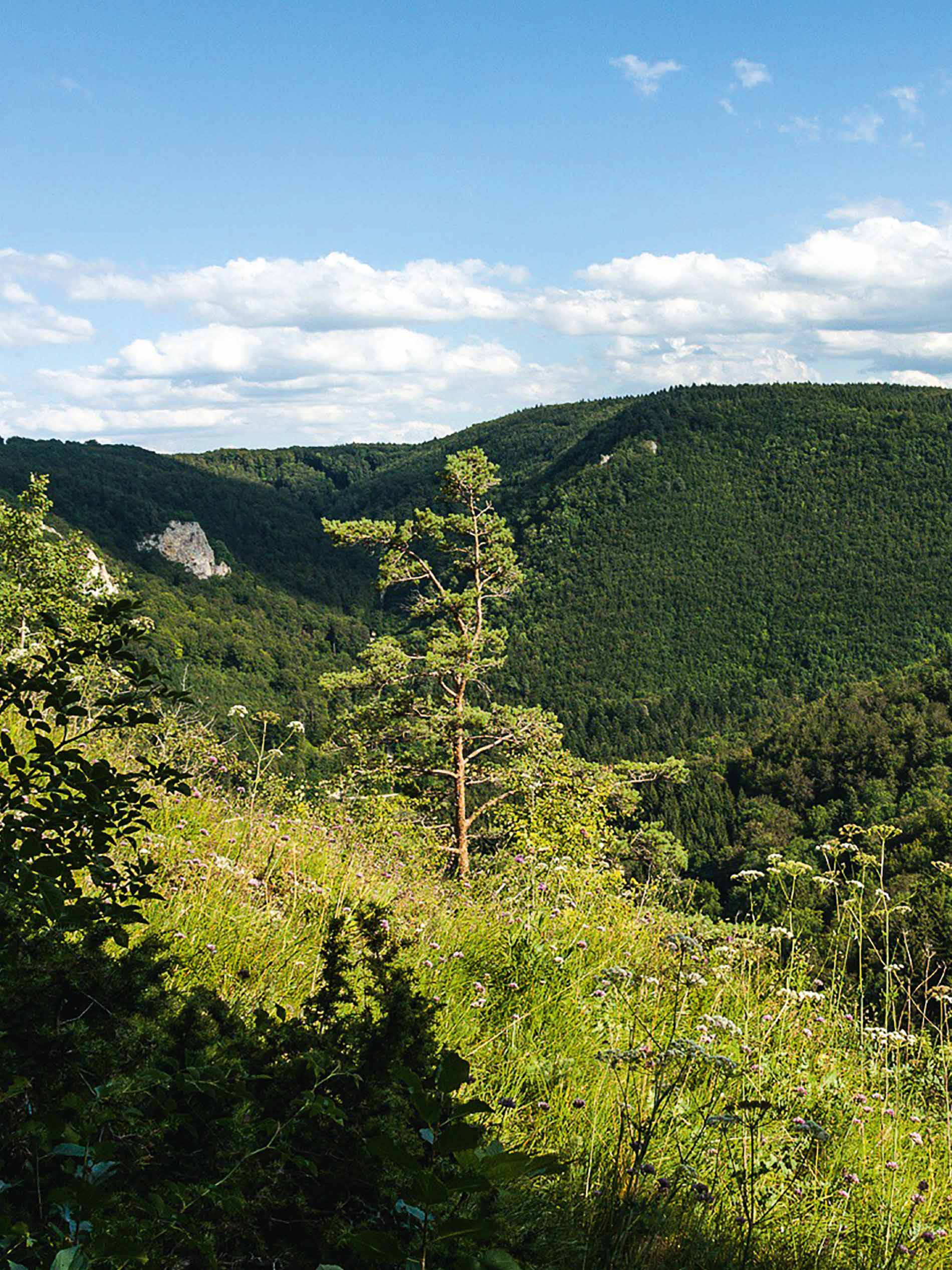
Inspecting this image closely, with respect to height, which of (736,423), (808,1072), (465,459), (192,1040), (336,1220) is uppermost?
(736,423)

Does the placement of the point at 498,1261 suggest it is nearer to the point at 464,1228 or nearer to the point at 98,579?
the point at 464,1228

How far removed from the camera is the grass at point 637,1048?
2.13 m

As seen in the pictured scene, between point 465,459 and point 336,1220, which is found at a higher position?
point 465,459

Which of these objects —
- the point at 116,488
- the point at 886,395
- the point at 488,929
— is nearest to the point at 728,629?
the point at 886,395

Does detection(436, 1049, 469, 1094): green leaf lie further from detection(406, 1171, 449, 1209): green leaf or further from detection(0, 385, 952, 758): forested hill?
detection(0, 385, 952, 758): forested hill

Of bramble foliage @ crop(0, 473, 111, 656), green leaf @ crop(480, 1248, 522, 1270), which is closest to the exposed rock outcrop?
bramble foliage @ crop(0, 473, 111, 656)

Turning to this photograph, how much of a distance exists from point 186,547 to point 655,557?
7420 cm

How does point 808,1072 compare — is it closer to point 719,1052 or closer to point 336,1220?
point 719,1052

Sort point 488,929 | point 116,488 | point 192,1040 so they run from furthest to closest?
1. point 116,488
2. point 488,929
3. point 192,1040

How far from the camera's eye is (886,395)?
171875 mm

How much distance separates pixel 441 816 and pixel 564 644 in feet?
355

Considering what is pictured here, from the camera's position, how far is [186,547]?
5133 inches

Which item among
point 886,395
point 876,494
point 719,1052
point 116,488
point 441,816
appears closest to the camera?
point 719,1052

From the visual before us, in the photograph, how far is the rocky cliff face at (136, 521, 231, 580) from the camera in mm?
127000
